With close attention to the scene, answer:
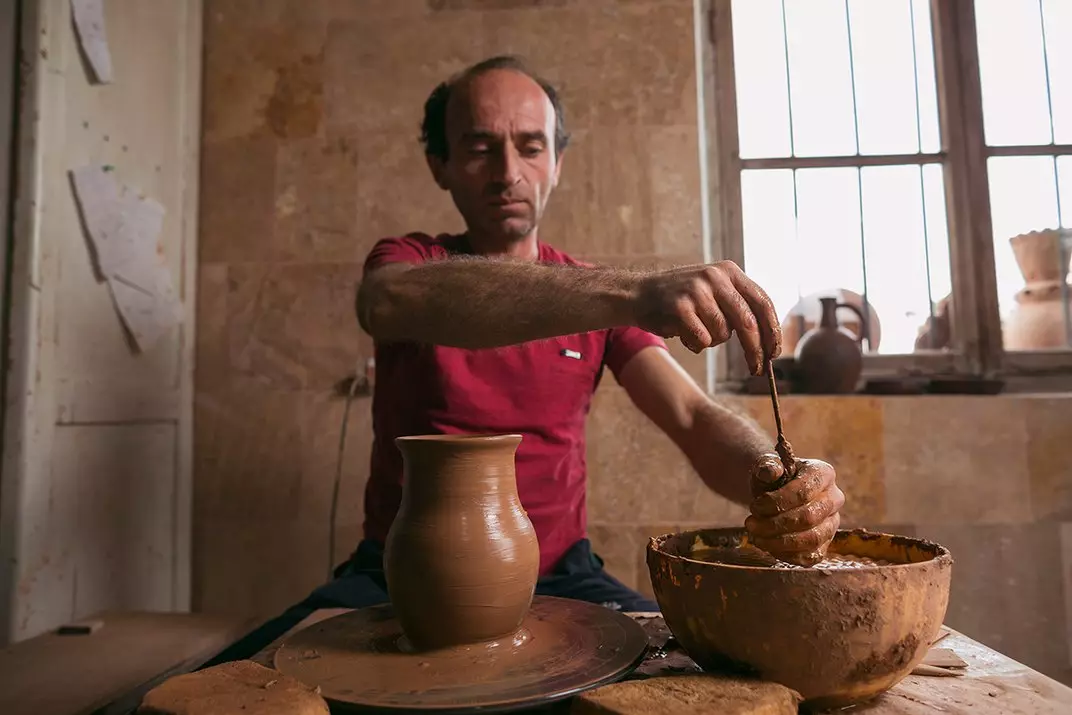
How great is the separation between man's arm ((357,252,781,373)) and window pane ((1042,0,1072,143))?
2.34 metres

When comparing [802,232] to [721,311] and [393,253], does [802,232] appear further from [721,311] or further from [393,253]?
[721,311]

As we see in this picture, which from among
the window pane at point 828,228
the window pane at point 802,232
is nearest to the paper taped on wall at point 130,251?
the window pane at point 802,232

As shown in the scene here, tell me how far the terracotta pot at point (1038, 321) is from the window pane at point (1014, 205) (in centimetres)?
4

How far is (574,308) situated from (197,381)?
1.62 metres

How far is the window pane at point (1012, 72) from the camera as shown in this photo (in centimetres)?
244

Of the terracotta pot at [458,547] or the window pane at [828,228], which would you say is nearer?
the terracotta pot at [458,547]

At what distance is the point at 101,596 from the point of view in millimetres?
1817

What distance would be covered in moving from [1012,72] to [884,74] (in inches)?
17.2

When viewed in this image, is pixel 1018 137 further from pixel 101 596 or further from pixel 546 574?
pixel 101 596

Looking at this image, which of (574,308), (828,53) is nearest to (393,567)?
(574,308)

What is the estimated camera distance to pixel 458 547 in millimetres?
784

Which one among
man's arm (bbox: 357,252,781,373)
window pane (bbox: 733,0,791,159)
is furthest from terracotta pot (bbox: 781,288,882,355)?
man's arm (bbox: 357,252,781,373)

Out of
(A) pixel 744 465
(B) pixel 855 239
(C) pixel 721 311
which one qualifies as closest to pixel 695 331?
(C) pixel 721 311

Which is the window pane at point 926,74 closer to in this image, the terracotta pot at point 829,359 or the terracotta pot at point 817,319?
the terracotta pot at point 817,319
